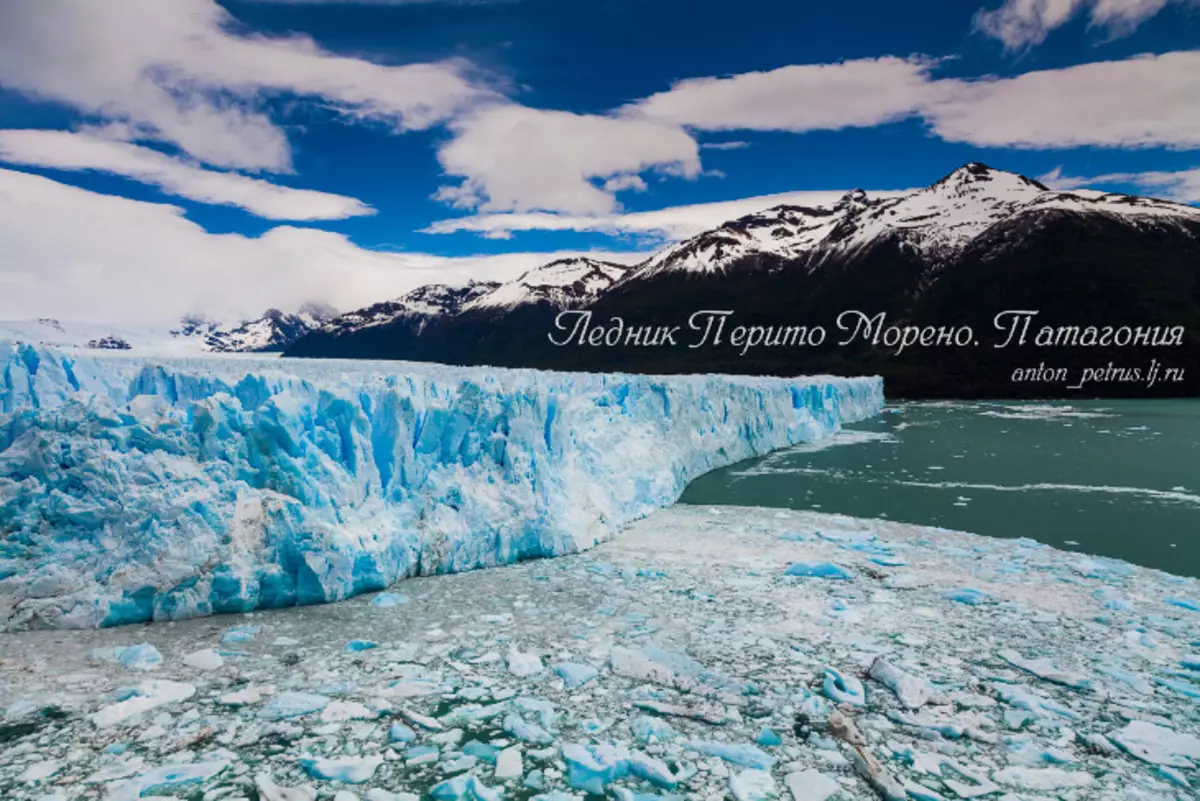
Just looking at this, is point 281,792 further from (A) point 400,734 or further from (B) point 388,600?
(B) point 388,600

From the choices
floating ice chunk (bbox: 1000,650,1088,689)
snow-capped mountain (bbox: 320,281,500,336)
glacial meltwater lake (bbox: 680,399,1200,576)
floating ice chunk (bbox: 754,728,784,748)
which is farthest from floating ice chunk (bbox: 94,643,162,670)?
snow-capped mountain (bbox: 320,281,500,336)

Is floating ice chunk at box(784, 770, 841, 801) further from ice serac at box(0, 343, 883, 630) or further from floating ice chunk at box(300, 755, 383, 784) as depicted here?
ice serac at box(0, 343, 883, 630)

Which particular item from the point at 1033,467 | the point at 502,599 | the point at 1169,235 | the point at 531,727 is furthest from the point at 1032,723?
the point at 1169,235

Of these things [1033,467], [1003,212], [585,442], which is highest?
[1003,212]

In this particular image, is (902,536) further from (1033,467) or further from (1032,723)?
(1033,467)

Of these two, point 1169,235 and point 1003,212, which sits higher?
point 1003,212
